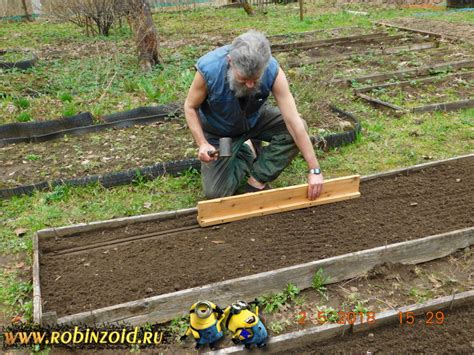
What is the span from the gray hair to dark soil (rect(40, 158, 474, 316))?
3.81 ft

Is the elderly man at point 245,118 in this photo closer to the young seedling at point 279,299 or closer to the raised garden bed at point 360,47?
the young seedling at point 279,299

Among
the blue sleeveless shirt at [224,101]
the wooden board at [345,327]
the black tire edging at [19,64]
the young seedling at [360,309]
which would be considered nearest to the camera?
the wooden board at [345,327]

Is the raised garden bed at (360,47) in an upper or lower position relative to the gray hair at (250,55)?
lower

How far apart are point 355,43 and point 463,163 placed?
20.5 feet

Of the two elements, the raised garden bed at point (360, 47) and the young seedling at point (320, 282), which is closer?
the young seedling at point (320, 282)

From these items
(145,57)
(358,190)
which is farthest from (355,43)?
(358,190)

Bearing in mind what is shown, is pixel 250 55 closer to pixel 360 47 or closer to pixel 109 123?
pixel 109 123

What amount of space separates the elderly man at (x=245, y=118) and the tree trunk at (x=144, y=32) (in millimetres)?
4201

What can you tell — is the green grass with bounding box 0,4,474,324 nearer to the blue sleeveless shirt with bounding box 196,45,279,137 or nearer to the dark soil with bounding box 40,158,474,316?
the dark soil with bounding box 40,158,474,316

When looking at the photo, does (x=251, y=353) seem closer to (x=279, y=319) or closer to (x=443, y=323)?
(x=279, y=319)

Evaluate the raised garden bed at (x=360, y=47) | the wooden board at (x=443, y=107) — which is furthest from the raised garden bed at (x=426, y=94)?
the raised garden bed at (x=360, y=47)

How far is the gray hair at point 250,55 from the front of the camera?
2.93 metres

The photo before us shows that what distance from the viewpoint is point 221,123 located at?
12.2 feet

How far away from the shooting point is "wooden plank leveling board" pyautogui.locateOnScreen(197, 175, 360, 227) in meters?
3.43
